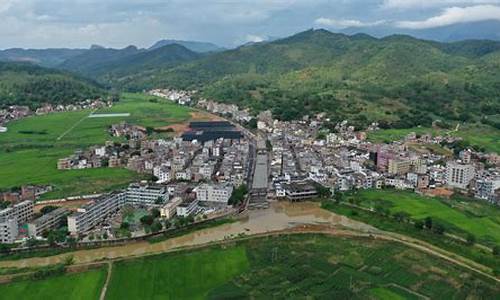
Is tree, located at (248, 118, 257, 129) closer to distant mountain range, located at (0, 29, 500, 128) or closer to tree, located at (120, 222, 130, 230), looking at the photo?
distant mountain range, located at (0, 29, 500, 128)

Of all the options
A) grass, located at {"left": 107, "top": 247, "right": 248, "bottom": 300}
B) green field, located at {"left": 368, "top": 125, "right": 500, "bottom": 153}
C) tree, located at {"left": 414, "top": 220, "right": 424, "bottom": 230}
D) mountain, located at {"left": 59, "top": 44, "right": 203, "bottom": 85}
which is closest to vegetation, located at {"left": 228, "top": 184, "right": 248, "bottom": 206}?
grass, located at {"left": 107, "top": 247, "right": 248, "bottom": 300}

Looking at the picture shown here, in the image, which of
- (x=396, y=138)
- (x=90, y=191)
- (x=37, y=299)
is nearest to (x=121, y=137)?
(x=90, y=191)

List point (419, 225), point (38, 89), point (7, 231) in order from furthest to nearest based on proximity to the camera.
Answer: point (38, 89) < point (419, 225) < point (7, 231)

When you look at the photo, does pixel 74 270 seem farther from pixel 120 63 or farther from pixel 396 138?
pixel 120 63

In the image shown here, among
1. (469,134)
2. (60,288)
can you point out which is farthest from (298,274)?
(469,134)

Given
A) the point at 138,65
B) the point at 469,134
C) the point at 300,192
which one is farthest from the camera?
the point at 138,65

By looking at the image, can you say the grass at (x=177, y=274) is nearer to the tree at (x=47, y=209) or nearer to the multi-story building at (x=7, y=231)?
the multi-story building at (x=7, y=231)

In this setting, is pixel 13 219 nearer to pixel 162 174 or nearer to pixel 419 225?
pixel 162 174
